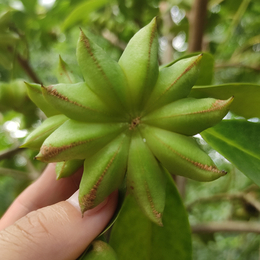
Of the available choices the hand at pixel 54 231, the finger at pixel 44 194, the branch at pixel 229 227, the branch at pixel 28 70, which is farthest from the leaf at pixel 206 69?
Answer: the branch at pixel 28 70

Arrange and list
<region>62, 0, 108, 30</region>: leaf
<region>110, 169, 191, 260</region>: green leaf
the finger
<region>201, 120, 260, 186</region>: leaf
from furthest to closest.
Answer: <region>62, 0, 108, 30</region>: leaf < the finger < <region>110, 169, 191, 260</region>: green leaf < <region>201, 120, 260, 186</region>: leaf

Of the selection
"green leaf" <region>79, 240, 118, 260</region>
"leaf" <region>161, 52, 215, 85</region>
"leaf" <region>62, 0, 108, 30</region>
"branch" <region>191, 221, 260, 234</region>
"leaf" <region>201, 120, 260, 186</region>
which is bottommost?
"branch" <region>191, 221, 260, 234</region>

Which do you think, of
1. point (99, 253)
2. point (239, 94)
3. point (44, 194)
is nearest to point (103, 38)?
point (44, 194)

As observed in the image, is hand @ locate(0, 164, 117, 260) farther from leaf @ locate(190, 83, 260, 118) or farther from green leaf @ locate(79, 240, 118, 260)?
leaf @ locate(190, 83, 260, 118)

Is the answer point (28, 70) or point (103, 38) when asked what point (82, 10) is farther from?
point (103, 38)

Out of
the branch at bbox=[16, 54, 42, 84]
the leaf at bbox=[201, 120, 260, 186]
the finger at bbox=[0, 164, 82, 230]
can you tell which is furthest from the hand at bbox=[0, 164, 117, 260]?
the branch at bbox=[16, 54, 42, 84]

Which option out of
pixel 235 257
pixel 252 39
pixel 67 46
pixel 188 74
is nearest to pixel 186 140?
pixel 188 74

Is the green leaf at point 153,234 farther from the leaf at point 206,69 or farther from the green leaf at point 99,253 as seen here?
the leaf at point 206,69
